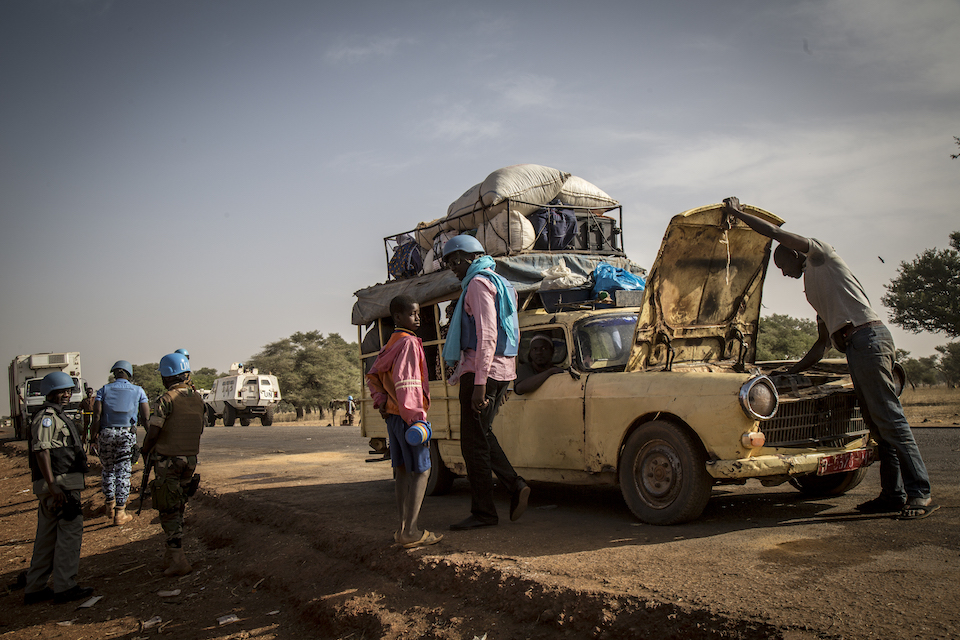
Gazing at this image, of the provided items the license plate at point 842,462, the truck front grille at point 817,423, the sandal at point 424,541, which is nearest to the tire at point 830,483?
the truck front grille at point 817,423

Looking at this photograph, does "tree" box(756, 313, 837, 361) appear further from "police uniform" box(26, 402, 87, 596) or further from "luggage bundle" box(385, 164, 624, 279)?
"police uniform" box(26, 402, 87, 596)

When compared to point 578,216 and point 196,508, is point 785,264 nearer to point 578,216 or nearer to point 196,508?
point 578,216

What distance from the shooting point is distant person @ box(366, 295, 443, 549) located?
4.41 meters

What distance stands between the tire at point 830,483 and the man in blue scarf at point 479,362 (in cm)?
242

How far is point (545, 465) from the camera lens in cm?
558

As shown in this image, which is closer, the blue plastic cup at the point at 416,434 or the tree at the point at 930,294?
the blue plastic cup at the point at 416,434

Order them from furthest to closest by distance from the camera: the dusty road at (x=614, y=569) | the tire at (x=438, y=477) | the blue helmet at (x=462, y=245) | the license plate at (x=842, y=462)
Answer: the tire at (x=438, y=477), the blue helmet at (x=462, y=245), the license plate at (x=842, y=462), the dusty road at (x=614, y=569)

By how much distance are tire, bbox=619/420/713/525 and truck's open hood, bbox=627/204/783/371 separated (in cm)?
71

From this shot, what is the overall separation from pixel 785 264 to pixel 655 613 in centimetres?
319

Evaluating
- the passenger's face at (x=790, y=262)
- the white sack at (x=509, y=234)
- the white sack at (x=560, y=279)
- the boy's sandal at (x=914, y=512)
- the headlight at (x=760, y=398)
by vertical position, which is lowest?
the boy's sandal at (x=914, y=512)

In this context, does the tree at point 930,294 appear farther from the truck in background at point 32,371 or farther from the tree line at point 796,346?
the truck in background at point 32,371

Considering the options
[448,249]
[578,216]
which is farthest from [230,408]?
[448,249]

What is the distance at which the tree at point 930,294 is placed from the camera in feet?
90.7

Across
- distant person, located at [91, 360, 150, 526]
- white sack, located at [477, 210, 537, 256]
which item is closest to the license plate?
white sack, located at [477, 210, 537, 256]
